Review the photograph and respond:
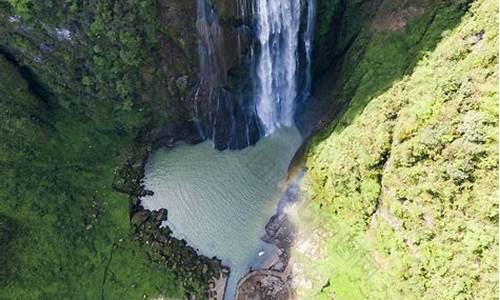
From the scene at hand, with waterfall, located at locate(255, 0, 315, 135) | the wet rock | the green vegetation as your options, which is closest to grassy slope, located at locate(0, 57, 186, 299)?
the green vegetation

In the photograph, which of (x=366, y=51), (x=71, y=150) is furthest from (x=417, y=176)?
(x=71, y=150)

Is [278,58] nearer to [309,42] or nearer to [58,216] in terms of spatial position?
[309,42]

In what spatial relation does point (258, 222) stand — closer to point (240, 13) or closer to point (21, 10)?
point (240, 13)

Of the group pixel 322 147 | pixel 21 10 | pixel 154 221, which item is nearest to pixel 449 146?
pixel 322 147

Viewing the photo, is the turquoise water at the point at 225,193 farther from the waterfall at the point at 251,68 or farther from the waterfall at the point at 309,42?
the waterfall at the point at 309,42

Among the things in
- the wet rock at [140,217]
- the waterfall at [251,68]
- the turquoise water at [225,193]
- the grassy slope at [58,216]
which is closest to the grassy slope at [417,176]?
the turquoise water at [225,193]
